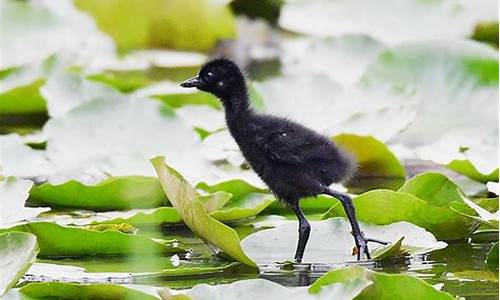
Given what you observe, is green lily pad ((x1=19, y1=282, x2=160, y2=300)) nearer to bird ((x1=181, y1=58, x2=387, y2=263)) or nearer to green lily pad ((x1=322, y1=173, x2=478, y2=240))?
bird ((x1=181, y1=58, x2=387, y2=263))

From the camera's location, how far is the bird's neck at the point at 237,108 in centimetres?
269

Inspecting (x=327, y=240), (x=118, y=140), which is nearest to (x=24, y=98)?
(x=118, y=140)

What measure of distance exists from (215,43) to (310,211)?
115 inches

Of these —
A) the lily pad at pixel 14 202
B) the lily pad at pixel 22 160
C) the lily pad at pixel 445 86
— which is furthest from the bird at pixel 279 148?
the lily pad at pixel 445 86

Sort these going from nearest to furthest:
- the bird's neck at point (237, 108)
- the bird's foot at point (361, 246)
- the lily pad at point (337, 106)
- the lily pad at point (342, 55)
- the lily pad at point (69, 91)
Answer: the bird's foot at point (361, 246), the bird's neck at point (237, 108), the lily pad at point (337, 106), the lily pad at point (69, 91), the lily pad at point (342, 55)

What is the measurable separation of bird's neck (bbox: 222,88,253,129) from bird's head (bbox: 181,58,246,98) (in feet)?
0.03

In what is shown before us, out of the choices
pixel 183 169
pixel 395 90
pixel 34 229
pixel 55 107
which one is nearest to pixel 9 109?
pixel 55 107

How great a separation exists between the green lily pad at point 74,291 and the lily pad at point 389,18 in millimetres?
3110

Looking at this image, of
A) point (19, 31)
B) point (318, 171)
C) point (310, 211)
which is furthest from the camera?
point (19, 31)

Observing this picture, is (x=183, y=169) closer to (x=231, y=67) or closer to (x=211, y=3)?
(x=231, y=67)

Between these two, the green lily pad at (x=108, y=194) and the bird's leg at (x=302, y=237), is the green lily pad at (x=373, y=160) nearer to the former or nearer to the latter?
the green lily pad at (x=108, y=194)

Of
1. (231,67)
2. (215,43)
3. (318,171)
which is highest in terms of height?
(231,67)

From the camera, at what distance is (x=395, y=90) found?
3699 millimetres

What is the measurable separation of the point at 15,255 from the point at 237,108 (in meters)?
0.74
